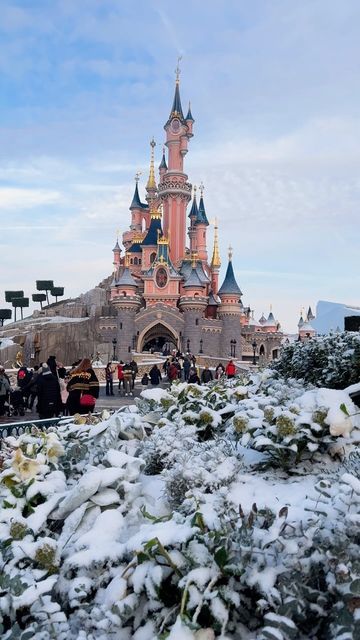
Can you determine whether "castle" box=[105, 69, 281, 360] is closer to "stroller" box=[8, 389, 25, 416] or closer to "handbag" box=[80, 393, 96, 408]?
"stroller" box=[8, 389, 25, 416]

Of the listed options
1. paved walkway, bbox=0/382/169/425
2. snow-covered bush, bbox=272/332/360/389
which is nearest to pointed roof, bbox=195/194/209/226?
paved walkway, bbox=0/382/169/425

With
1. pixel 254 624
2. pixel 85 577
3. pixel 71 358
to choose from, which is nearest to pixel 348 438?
pixel 254 624

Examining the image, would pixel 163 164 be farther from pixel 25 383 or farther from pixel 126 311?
pixel 25 383

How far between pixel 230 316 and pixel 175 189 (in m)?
12.3

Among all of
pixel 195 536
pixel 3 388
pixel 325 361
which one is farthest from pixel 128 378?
pixel 195 536

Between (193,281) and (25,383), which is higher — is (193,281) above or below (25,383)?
above

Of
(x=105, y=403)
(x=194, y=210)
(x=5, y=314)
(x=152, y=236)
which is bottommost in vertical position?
(x=105, y=403)

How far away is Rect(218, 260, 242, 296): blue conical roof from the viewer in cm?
3969

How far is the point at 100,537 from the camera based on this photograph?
250cm

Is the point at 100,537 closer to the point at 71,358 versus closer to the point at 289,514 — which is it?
the point at 289,514

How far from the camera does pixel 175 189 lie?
140 feet

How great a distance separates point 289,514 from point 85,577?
0.99 metres

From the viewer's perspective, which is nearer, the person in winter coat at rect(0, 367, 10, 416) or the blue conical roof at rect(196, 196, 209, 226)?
the person in winter coat at rect(0, 367, 10, 416)

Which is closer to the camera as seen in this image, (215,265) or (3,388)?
(3,388)
